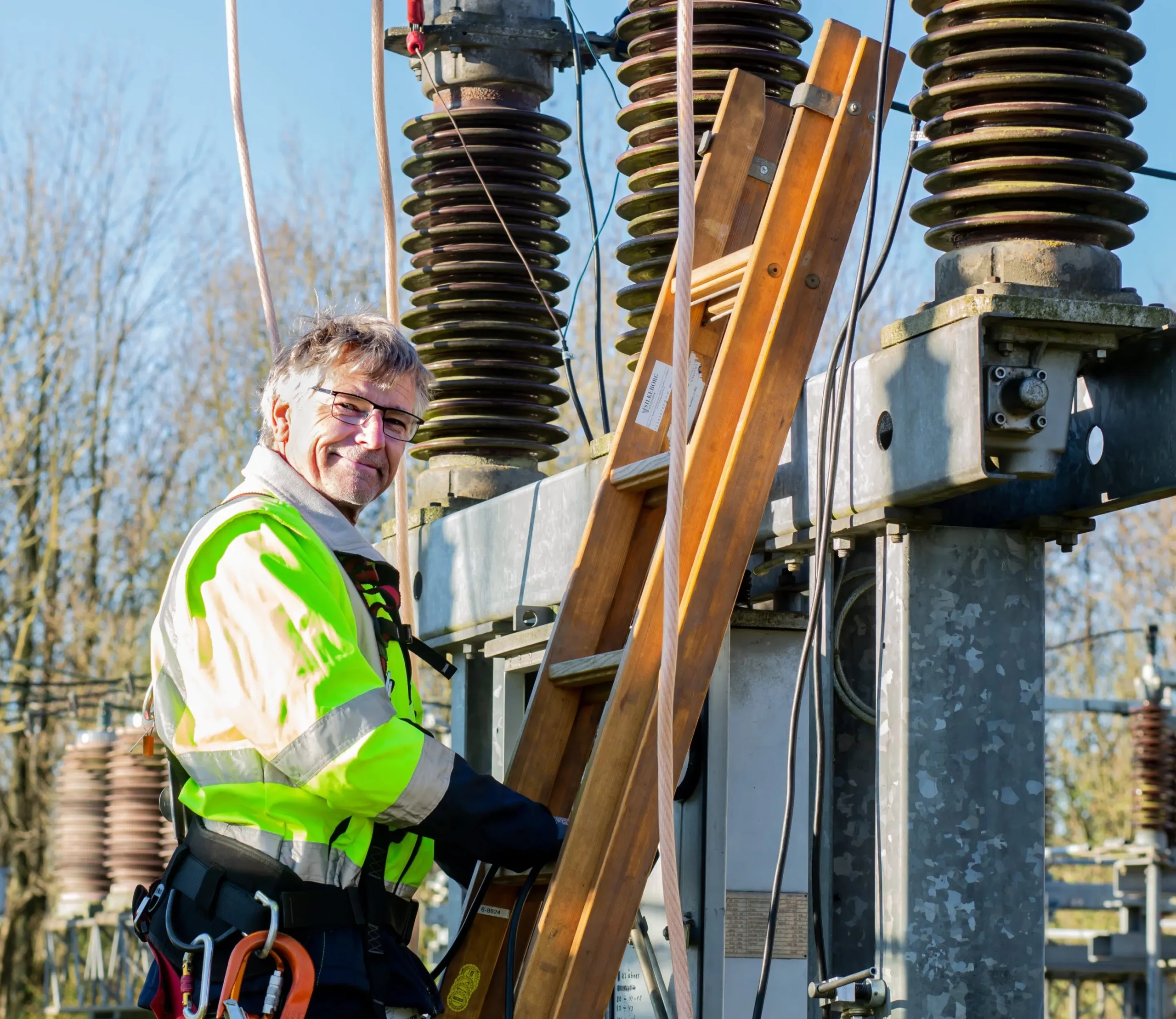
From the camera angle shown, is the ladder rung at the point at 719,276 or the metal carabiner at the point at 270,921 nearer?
the metal carabiner at the point at 270,921

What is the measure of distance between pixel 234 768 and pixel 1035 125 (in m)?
2.12

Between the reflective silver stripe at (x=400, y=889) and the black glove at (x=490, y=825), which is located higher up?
the black glove at (x=490, y=825)

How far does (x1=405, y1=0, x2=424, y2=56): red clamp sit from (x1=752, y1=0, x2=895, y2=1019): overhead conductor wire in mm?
2790

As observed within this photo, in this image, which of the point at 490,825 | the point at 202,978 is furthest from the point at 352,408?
the point at 202,978

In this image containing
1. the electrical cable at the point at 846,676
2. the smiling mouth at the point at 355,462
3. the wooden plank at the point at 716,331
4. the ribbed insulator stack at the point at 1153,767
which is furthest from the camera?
the ribbed insulator stack at the point at 1153,767

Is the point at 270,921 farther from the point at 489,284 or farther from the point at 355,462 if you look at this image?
the point at 489,284

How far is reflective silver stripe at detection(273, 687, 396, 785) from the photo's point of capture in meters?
3.16

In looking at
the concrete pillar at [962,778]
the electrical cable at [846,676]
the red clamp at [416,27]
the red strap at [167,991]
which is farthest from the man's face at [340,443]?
the red clamp at [416,27]

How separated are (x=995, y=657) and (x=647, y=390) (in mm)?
1101

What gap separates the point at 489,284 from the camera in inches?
247

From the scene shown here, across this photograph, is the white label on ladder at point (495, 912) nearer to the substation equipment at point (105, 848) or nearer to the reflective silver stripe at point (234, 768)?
the reflective silver stripe at point (234, 768)

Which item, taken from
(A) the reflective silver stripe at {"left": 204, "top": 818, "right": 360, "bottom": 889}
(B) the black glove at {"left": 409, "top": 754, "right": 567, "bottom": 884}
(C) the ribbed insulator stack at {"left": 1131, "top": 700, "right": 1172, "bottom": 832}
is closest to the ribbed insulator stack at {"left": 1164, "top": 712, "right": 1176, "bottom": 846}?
(C) the ribbed insulator stack at {"left": 1131, "top": 700, "right": 1172, "bottom": 832}

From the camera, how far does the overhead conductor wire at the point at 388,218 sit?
4.81 m

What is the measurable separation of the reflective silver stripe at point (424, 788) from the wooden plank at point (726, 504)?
0.41 meters
